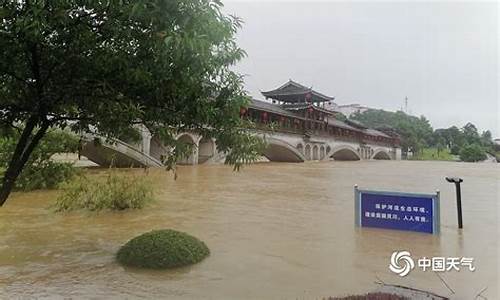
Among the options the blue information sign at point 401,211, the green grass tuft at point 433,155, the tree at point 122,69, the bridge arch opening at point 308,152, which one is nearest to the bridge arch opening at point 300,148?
the bridge arch opening at point 308,152

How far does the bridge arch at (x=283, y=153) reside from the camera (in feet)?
121

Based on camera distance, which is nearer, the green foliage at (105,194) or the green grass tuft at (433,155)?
the green foliage at (105,194)

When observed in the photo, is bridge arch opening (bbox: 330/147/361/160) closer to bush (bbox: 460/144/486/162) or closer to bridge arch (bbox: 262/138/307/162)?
bridge arch (bbox: 262/138/307/162)

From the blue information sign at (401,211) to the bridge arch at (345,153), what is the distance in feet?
130

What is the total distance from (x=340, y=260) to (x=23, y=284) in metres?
3.93

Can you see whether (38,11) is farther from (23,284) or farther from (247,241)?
(247,241)

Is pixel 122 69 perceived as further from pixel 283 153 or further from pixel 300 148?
pixel 300 148

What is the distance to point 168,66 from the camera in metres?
2.81

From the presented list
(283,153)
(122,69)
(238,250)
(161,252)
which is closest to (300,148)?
(283,153)

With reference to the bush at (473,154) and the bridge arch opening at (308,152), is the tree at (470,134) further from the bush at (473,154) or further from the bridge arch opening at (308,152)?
the bridge arch opening at (308,152)

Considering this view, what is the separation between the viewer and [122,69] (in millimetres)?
2924

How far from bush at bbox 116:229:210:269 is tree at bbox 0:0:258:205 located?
2.51 meters

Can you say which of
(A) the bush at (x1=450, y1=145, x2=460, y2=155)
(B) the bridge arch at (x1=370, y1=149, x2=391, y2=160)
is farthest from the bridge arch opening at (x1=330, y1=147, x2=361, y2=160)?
(A) the bush at (x1=450, y1=145, x2=460, y2=155)

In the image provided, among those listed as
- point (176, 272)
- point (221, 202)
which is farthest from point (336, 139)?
point (176, 272)
